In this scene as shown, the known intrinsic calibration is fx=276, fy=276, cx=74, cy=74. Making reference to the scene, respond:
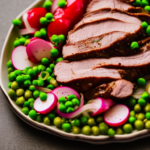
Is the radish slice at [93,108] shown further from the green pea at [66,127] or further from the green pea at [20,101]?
the green pea at [20,101]

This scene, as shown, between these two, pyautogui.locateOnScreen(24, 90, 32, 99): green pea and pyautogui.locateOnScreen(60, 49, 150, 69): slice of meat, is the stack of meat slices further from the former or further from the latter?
pyautogui.locateOnScreen(24, 90, 32, 99): green pea

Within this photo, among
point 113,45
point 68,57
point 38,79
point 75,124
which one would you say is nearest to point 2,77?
point 38,79

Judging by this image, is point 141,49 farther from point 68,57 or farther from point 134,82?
point 68,57

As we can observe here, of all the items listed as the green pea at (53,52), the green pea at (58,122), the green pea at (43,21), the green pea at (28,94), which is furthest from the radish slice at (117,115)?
the green pea at (43,21)

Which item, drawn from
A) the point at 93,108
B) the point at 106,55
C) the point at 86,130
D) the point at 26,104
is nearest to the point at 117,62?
the point at 106,55

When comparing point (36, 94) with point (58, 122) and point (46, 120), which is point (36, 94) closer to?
point (46, 120)

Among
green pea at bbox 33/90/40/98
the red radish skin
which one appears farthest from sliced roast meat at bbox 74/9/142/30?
the red radish skin

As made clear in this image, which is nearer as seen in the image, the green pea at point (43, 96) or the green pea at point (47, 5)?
the green pea at point (43, 96)
